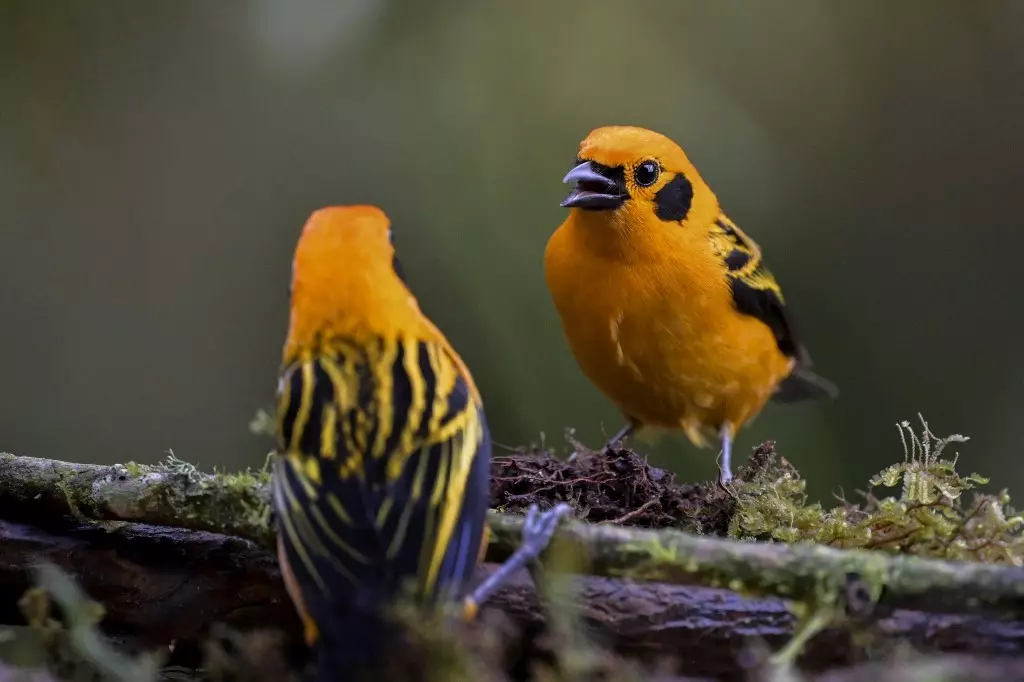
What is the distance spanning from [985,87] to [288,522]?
19.4 ft

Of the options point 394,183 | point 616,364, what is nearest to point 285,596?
point 616,364

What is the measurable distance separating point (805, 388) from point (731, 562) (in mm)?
3336

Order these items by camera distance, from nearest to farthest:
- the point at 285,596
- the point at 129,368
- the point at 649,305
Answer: the point at 285,596
the point at 649,305
the point at 129,368

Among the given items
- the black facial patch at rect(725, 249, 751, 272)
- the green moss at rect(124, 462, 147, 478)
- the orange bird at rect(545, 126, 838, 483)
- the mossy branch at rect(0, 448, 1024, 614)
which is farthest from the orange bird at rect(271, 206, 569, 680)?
the black facial patch at rect(725, 249, 751, 272)

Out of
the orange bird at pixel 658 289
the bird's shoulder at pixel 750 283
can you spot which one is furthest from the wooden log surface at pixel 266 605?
the bird's shoulder at pixel 750 283

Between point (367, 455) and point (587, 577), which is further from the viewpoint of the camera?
point (587, 577)

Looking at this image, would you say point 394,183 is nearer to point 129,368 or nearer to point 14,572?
point 129,368

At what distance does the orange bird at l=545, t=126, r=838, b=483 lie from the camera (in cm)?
373

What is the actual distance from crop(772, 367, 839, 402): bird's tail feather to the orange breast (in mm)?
1009

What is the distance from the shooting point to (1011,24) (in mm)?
6035

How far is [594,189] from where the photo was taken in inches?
145

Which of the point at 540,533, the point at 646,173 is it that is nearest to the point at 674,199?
the point at 646,173

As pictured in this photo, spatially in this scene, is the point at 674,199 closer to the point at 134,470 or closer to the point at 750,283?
the point at 750,283

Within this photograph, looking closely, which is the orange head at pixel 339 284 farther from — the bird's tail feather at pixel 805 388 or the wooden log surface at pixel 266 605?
the bird's tail feather at pixel 805 388
